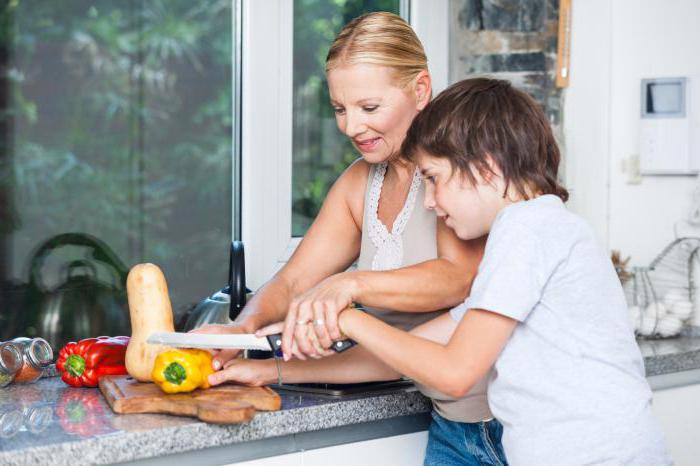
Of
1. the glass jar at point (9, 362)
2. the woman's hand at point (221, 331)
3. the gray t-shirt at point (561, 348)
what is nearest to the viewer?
the gray t-shirt at point (561, 348)

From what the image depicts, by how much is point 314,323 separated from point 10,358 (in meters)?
0.63

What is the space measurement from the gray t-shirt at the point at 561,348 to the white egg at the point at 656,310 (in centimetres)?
100

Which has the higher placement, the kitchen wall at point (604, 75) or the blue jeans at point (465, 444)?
the kitchen wall at point (604, 75)

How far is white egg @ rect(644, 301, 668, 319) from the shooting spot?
7.54 ft

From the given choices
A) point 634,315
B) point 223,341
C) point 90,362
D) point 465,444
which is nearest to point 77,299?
point 90,362

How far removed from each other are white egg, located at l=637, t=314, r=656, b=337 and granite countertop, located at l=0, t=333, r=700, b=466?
0.80m

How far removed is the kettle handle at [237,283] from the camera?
1.98 m

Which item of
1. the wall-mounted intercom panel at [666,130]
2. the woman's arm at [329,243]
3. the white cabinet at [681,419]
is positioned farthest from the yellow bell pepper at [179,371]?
the wall-mounted intercom panel at [666,130]

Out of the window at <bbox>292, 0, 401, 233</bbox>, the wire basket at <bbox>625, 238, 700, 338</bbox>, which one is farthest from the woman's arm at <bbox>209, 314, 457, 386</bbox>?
the wire basket at <bbox>625, 238, 700, 338</bbox>

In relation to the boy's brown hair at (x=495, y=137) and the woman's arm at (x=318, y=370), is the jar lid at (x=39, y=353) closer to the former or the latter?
the woman's arm at (x=318, y=370)

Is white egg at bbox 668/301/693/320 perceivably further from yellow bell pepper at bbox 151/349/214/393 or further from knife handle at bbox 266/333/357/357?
yellow bell pepper at bbox 151/349/214/393

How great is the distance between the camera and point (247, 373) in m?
1.63

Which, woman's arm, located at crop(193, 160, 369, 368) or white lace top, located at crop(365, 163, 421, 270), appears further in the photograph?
woman's arm, located at crop(193, 160, 369, 368)

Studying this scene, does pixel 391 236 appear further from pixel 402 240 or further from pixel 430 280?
pixel 430 280
